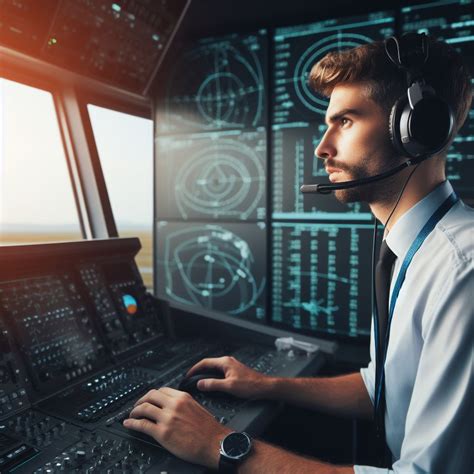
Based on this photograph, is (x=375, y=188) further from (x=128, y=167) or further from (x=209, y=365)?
(x=128, y=167)

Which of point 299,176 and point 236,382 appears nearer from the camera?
point 236,382

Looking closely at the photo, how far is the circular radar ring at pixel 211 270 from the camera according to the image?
7.59 feet

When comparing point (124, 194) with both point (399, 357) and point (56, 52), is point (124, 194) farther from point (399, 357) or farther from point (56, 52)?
point (399, 357)

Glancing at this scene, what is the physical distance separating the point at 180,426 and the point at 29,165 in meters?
1.45

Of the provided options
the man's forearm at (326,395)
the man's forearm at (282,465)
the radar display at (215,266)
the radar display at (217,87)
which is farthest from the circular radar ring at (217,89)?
the man's forearm at (282,465)

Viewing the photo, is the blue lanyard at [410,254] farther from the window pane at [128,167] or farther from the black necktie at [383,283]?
the window pane at [128,167]

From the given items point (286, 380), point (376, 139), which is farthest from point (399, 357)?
point (376, 139)

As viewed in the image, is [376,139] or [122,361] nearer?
[376,139]

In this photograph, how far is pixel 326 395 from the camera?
1.06 meters

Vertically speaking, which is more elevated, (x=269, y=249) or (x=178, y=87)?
(x=178, y=87)

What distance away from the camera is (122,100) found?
2.28 meters

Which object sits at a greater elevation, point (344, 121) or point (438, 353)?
point (344, 121)

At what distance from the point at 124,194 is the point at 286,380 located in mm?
1474

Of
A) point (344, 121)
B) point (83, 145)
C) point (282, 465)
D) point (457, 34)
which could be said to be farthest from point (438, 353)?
point (83, 145)
